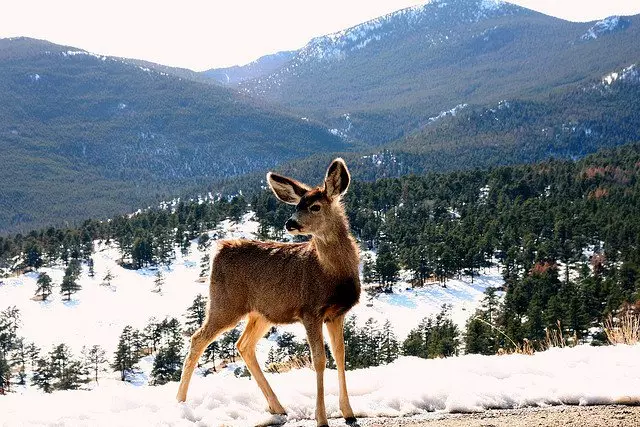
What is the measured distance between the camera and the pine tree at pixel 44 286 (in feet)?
387

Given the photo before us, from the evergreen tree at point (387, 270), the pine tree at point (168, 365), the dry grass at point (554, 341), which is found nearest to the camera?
the dry grass at point (554, 341)

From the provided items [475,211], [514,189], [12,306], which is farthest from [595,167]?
[12,306]

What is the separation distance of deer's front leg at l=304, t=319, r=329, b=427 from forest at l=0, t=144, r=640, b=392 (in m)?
57.7

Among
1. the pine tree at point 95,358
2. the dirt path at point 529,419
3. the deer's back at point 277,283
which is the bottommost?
the pine tree at point 95,358

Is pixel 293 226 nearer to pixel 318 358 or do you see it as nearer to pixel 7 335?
pixel 318 358

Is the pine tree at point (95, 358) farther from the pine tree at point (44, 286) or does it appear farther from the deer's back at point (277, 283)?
the deer's back at point (277, 283)

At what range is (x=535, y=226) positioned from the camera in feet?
405

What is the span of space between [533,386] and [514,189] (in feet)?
491

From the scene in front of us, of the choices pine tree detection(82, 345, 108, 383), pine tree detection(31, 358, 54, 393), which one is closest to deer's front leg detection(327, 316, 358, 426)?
pine tree detection(31, 358, 54, 393)

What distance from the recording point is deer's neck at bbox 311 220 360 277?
714 centimetres

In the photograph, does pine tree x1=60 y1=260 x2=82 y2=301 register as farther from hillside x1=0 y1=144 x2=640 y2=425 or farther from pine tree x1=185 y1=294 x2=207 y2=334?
pine tree x1=185 y1=294 x2=207 y2=334

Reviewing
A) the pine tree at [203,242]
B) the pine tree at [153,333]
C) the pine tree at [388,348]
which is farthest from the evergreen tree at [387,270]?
the pine tree at [203,242]

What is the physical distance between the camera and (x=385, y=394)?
7355mm

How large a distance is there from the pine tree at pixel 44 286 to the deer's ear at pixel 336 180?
397 feet
